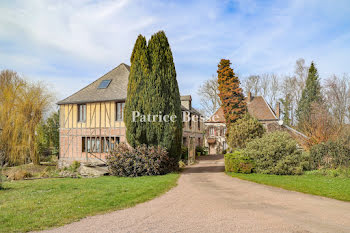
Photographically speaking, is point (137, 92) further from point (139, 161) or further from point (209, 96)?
point (209, 96)

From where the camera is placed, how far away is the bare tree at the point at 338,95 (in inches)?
967

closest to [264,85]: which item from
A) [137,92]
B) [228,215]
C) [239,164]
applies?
[239,164]

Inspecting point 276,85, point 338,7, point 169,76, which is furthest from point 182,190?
point 276,85

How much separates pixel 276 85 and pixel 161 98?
25.0 metres

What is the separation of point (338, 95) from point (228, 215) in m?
25.7

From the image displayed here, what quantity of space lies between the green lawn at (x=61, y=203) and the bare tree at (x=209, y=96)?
22.7 m

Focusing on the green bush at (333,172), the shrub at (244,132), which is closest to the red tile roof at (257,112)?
the shrub at (244,132)

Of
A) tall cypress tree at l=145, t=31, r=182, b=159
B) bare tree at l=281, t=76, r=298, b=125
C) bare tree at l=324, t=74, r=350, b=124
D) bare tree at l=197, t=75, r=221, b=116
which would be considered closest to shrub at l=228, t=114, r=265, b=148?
tall cypress tree at l=145, t=31, r=182, b=159

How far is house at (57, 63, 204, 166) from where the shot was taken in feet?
57.4

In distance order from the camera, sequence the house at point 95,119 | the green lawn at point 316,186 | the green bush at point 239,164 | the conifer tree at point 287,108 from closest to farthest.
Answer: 1. the green lawn at point 316,186
2. the green bush at point 239,164
3. the house at point 95,119
4. the conifer tree at point 287,108

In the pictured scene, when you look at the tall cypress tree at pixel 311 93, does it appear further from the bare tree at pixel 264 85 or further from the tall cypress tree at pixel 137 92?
the tall cypress tree at pixel 137 92

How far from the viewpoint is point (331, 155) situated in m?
12.3

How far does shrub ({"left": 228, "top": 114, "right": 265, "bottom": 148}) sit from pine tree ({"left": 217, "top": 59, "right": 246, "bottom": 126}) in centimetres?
345

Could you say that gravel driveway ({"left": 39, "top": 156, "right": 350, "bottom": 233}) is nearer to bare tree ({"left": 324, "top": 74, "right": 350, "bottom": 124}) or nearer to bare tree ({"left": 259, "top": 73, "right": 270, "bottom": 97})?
bare tree ({"left": 324, "top": 74, "right": 350, "bottom": 124})
